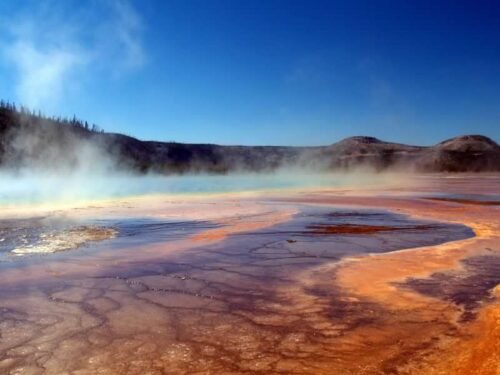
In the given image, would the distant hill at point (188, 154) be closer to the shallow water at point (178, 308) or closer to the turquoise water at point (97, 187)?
the turquoise water at point (97, 187)

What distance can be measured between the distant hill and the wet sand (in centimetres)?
3977

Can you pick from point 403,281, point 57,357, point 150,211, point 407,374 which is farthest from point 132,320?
point 150,211

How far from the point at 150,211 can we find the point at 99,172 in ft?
123

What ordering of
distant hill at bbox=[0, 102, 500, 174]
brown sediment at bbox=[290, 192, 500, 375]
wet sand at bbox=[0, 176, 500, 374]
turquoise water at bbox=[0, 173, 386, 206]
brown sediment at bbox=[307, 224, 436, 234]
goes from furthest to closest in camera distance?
distant hill at bbox=[0, 102, 500, 174] < turquoise water at bbox=[0, 173, 386, 206] < brown sediment at bbox=[307, 224, 436, 234] < wet sand at bbox=[0, 176, 500, 374] < brown sediment at bbox=[290, 192, 500, 375]

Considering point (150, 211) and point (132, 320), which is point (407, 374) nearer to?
point (132, 320)

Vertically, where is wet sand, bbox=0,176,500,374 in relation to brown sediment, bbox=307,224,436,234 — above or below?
below

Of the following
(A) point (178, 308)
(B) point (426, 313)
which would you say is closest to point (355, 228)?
(B) point (426, 313)

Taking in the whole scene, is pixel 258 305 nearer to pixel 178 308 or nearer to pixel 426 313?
pixel 178 308

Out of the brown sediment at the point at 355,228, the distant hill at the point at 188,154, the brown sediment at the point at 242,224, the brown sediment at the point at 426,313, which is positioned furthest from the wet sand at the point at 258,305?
the distant hill at the point at 188,154

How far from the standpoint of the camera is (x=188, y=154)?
81500 mm

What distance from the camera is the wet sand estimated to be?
3143 millimetres

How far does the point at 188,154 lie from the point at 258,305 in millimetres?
78207

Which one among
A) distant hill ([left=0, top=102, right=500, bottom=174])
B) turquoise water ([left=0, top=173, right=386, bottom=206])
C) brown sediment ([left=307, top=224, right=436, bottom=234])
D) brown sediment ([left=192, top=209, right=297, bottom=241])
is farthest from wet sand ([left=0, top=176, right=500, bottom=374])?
distant hill ([left=0, top=102, right=500, bottom=174])

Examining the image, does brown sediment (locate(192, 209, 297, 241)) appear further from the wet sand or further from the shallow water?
the shallow water
